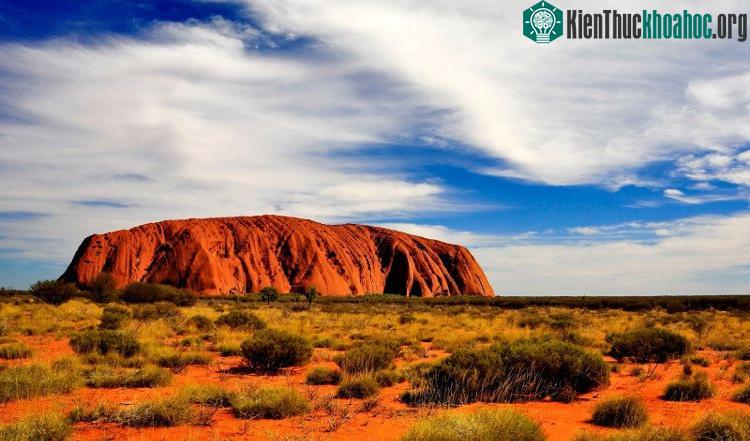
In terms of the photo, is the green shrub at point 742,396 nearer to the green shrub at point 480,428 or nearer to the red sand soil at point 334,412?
the red sand soil at point 334,412

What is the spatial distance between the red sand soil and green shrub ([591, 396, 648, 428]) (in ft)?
0.72

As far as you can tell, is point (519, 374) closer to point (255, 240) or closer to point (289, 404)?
point (289, 404)

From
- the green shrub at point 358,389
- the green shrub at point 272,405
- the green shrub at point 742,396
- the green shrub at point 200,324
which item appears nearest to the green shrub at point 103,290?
the green shrub at point 200,324

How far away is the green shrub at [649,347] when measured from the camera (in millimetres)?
13797

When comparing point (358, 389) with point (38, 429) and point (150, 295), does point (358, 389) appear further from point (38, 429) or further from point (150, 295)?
point (150, 295)

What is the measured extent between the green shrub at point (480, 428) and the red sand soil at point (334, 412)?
56cm

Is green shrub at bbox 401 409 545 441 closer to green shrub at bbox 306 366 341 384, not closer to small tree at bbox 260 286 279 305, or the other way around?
green shrub at bbox 306 366 341 384

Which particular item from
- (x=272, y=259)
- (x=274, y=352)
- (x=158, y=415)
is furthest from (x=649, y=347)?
(x=272, y=259)

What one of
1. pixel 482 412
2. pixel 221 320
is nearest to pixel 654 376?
pixel 482 412

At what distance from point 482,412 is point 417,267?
89.7 metres

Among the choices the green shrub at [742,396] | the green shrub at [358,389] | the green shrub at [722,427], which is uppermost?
the green shrub at [722,427]

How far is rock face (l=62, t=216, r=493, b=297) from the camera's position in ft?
235

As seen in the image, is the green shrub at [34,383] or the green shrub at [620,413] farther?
the green shrub at [34,383]

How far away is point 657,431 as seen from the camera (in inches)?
228
